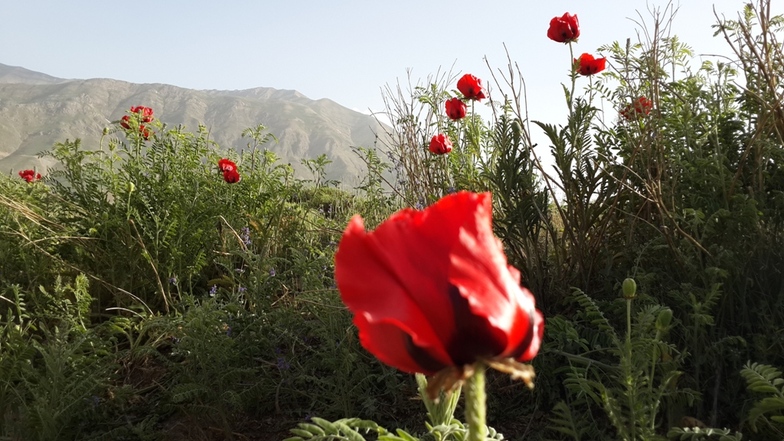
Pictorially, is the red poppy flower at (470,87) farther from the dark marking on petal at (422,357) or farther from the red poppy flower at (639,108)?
the dark marking on petal at (422,357)

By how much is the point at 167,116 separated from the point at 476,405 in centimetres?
9917

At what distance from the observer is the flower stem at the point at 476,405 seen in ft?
1.47

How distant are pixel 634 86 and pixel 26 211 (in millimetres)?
3207

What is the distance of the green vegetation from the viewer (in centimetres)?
157

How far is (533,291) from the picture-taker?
2217 millimetres

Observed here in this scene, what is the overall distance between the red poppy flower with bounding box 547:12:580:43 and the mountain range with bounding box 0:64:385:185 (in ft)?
213

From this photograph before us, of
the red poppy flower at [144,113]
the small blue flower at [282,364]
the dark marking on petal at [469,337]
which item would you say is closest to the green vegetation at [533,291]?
the small blue flower at [282,364]

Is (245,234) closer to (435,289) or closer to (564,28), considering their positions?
(564,28)

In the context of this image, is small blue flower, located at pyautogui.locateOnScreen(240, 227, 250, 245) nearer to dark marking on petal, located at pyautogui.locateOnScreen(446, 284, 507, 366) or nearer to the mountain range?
dark marking on petal, located at pyautogui.locateOnScreen(446, 284, 507, 366)

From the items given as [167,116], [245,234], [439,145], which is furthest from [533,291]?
[167,116]

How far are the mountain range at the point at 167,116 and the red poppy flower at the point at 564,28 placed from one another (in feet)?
213

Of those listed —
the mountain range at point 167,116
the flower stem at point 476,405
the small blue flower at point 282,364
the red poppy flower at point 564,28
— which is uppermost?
the mountain range at point 167,116

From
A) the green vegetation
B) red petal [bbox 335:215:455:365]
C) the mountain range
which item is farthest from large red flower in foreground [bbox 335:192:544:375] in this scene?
the mountain range

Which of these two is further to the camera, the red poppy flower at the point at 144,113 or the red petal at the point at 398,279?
the red poppy flower at the point at 144,113
